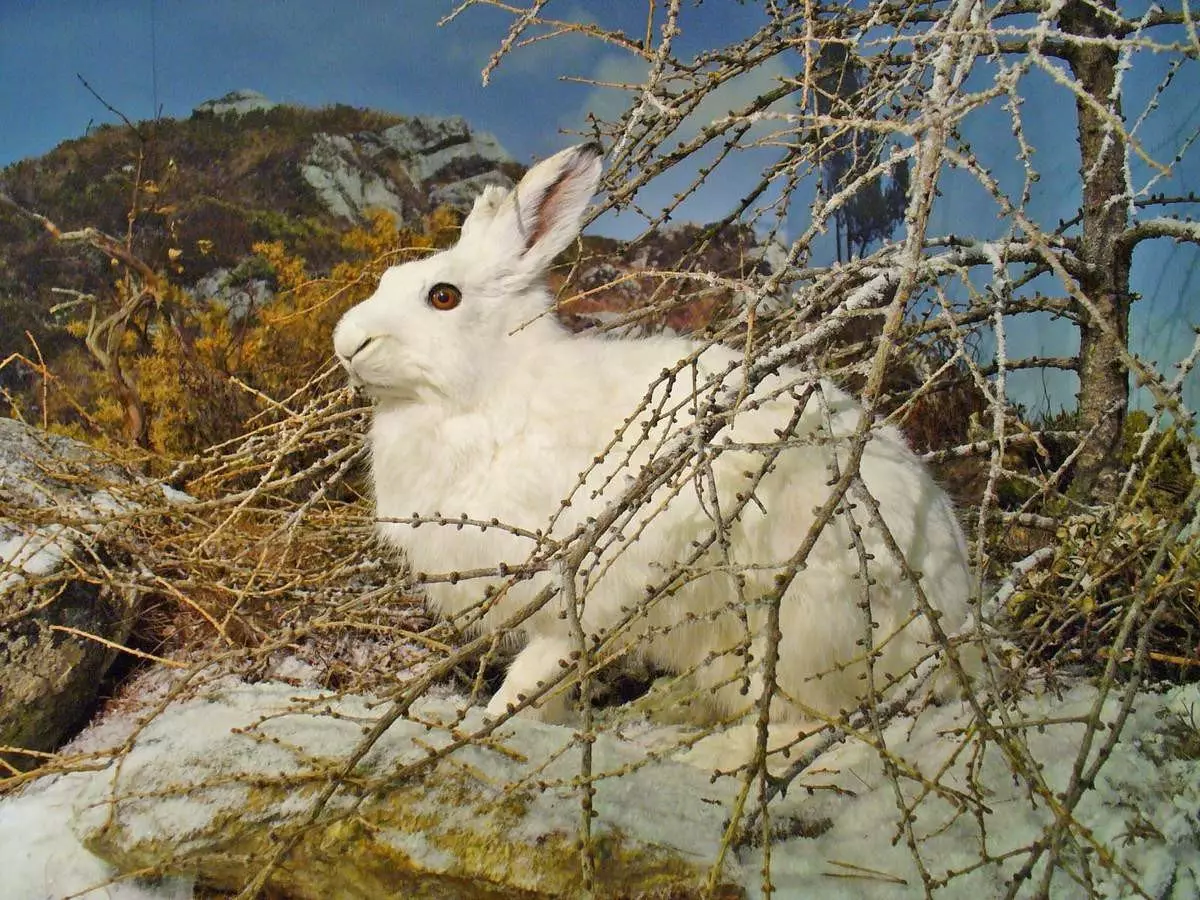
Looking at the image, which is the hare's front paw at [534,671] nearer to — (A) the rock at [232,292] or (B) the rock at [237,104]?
(A) the rock at [232,292]

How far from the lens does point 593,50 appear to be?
457cm

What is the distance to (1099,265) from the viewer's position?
2.59 meters

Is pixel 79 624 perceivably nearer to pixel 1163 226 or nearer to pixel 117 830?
pixel 117 830

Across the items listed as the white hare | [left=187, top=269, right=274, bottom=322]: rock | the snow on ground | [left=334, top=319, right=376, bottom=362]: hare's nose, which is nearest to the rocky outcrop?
[left=187, top=269, right=274, bottom=322]: rock

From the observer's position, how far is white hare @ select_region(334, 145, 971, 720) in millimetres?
2156

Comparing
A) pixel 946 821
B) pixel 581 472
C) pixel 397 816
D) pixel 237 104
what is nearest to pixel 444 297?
pixel 581 472

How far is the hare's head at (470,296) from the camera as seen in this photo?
226cm

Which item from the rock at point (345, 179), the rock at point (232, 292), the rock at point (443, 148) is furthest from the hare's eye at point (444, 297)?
the rock at point (443, 148)

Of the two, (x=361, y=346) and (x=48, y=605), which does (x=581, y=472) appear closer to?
(x=361, y=346)

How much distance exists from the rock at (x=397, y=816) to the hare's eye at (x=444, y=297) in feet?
3.49

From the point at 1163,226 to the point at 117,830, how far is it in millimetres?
2765

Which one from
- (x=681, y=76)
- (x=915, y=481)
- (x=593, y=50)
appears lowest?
(x=915, y=481)

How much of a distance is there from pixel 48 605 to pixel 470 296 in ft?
5.26

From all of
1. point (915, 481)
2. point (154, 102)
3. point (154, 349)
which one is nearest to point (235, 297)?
point (154, 349)
